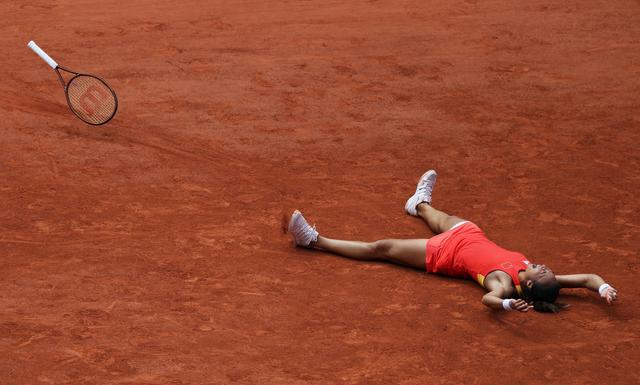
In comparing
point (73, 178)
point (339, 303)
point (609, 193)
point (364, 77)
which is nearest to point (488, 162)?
point (609, 193)

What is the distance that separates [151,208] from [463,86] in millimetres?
4473

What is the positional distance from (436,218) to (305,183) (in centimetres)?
145

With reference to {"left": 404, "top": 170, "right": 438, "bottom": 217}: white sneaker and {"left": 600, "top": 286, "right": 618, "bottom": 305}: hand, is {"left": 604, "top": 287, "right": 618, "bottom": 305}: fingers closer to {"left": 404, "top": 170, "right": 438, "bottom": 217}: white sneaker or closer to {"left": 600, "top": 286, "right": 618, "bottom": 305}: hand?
{"left": 600, "top": 286, "right": 618, "bottom": 305}: hand

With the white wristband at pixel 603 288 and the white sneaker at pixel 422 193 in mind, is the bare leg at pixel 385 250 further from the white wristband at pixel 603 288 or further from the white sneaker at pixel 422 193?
the white wristband at pixel 603 288

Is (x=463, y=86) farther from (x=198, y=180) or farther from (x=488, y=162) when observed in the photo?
(x=198, y=180)

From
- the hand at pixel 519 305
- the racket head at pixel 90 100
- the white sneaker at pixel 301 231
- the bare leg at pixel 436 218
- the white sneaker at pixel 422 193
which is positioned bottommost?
the hand at pixel 519 305

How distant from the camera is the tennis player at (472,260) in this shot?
8.05m

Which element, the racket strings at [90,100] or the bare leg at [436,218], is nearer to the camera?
the bare leg at [436,218]

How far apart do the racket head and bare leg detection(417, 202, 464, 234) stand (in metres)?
3.39

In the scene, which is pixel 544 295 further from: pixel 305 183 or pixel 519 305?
pixel 305 183

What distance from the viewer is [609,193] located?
10.1 m

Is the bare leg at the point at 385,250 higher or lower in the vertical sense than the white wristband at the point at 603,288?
lower

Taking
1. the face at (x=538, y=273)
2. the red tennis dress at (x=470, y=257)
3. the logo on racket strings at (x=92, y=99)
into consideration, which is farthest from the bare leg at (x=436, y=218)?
the logo on racket strings at (x=92, y=99)

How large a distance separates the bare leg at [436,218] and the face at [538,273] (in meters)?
0.96
